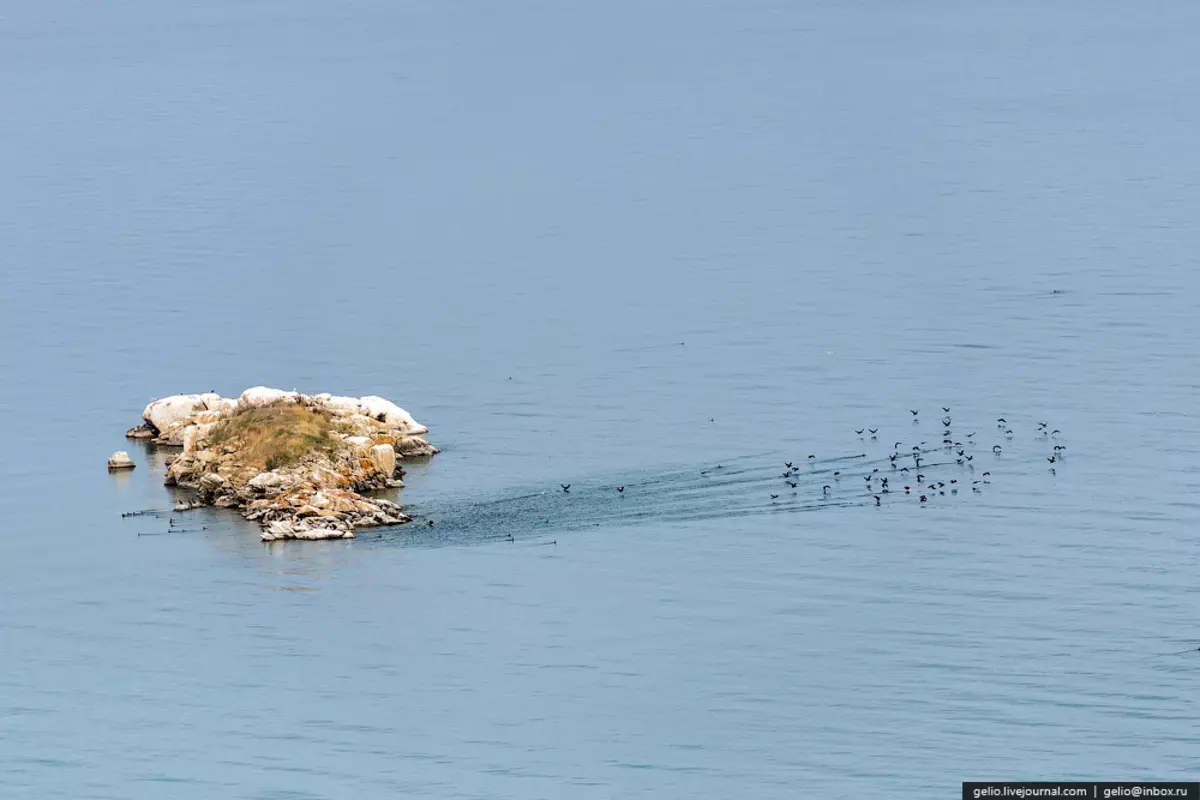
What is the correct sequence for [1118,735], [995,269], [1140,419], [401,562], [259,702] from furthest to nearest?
[995,269], [1140,419], [401,562], [259,702], [1118,735]

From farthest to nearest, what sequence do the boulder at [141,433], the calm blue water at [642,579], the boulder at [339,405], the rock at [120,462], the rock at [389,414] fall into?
the boulder at [141,433], the rock at [120,462], the rock at [389,414], the boulder at [339,405], the calm blue water at [642,579]

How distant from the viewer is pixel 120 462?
134m

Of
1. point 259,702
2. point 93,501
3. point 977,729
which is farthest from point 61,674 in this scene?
point 977,729

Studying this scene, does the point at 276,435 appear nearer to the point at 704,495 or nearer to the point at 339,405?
the point at 339,405

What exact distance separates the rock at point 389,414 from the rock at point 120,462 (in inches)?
592

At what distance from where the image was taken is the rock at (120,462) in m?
134

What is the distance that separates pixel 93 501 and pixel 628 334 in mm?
55380

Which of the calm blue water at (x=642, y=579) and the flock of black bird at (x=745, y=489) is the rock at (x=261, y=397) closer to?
the calm blue water at (x=642, y=579)

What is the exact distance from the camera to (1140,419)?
140 metres

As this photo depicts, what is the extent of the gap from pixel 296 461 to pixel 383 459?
597 centimetres

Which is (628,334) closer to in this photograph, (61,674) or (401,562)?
(401,562)

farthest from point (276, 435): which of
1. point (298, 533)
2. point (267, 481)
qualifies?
point (298, 533)

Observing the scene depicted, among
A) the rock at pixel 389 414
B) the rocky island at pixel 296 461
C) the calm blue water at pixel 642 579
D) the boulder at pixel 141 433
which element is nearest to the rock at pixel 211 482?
the rocky island at pixel 296 461

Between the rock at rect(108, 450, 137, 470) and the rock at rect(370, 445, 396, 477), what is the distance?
18440 millimetres
